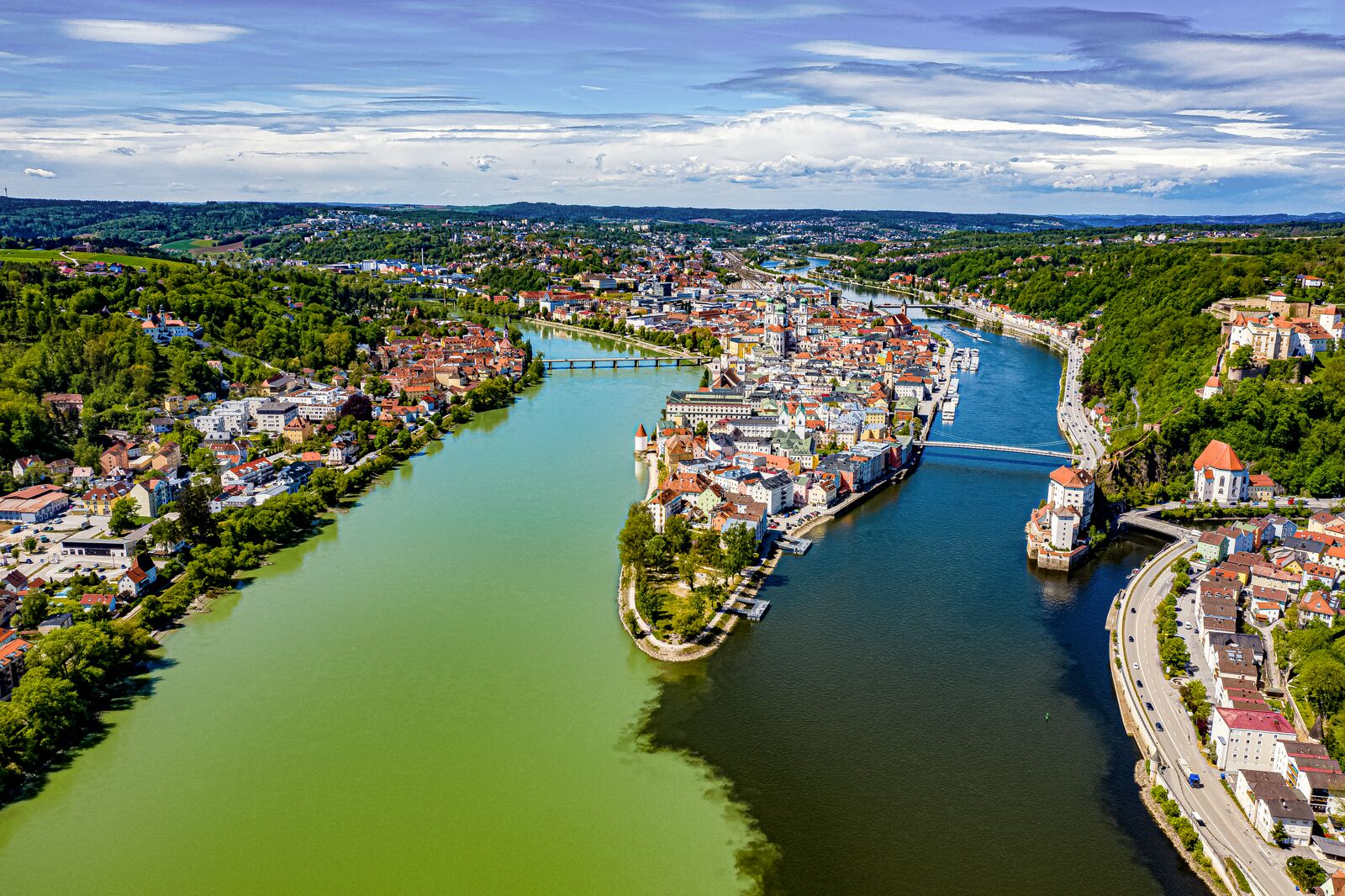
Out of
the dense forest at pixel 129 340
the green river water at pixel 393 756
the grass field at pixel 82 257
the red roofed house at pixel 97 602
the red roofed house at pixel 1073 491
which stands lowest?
the green river water at pixel 393 756

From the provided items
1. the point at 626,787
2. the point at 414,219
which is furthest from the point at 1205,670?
the point at 414,219

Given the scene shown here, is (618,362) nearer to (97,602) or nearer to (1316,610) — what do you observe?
(97,602)

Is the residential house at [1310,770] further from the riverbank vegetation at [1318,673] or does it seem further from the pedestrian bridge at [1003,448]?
the pedestrian bridge at [1003,448]

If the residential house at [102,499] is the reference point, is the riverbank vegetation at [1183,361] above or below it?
above

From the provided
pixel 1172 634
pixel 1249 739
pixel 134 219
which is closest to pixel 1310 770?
pixel 1249 739

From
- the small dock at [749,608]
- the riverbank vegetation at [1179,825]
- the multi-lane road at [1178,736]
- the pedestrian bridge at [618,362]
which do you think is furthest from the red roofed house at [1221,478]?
the pedestrian bridge at [618,362]

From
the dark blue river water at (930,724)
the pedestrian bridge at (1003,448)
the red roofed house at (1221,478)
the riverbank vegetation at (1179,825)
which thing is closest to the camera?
the riverbank vegetation at (1179,825)

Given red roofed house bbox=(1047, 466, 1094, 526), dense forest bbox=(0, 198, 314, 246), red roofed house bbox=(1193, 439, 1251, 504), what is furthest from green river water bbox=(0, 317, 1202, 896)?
dense forest bbox=(0, 198, 314, 246)

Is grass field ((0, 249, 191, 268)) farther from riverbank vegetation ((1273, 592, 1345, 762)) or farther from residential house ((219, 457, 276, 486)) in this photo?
riverbank vegetation ((1273, 592, 1345, 762))
